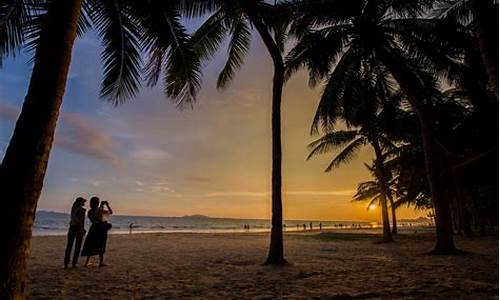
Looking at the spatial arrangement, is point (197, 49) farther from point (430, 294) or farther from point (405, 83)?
point (430, 294)

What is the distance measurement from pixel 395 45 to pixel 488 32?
22.4 feet

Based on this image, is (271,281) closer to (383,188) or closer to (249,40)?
(249,40)

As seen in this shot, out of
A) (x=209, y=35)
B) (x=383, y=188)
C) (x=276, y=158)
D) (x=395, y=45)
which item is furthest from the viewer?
(x=383, y=188)

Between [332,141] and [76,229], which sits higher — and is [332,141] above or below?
above

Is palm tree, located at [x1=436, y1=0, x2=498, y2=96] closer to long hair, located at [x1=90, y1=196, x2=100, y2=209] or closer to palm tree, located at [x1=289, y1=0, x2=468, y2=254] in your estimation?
palm tree, located at [x1=289, y1=0, x2=468, y2=254]

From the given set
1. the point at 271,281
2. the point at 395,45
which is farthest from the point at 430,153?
the point at 271,281

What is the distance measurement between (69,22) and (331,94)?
10649mm

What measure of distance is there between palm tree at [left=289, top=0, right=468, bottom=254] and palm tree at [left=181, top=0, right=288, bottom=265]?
1218 millimetres

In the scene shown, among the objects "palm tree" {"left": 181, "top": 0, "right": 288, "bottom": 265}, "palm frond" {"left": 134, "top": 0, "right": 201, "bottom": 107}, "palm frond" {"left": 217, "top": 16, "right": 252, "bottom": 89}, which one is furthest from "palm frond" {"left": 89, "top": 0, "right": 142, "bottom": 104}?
"palm frond" {"left": 217, "top": 16, "right": 252, "bottom": 89}

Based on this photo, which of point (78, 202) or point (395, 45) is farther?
point (395, 45)

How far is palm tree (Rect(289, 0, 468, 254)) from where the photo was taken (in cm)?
1181

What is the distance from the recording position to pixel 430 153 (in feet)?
40.0

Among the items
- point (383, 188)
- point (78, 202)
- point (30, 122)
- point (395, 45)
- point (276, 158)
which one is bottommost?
point (78, 202)

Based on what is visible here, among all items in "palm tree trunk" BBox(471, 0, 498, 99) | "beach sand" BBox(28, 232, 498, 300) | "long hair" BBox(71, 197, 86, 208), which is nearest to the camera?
"beach sand" BBox(28, 232, 498, 300)
